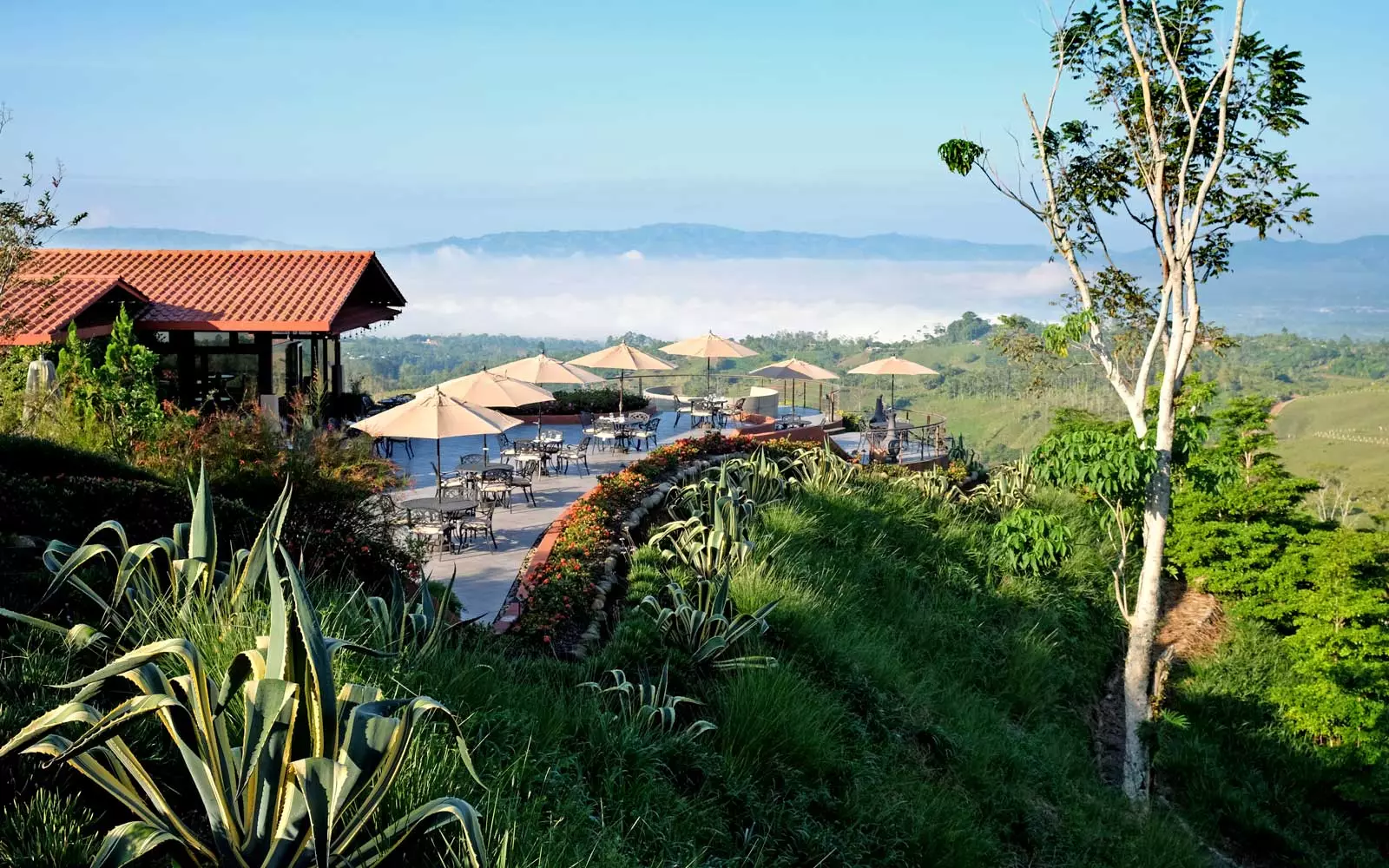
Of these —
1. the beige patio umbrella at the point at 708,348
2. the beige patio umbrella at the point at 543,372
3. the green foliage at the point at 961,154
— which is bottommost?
the beige patio umbrella at the point at 543,372

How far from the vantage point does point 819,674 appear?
25.6ft

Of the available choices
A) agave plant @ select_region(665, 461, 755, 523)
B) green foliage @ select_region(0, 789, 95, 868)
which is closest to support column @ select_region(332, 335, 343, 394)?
agave plant @ select_region(665, 461, 755, 523)

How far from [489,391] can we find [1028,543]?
8.08 m

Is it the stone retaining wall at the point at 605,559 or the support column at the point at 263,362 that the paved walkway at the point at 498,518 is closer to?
the stone retaining wall at the point at 605,559

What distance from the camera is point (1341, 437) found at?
348 ft

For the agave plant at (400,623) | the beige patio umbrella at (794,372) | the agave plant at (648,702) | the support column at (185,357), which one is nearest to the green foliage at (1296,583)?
the beige patio umbrella at (794,372)

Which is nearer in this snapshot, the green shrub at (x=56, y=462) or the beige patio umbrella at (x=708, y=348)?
the green shrub at (x=56, y=462)

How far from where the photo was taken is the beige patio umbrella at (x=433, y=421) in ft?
40.8

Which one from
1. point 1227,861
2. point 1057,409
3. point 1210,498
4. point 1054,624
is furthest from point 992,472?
point 1227,861

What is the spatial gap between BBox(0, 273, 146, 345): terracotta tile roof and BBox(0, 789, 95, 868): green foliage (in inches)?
545

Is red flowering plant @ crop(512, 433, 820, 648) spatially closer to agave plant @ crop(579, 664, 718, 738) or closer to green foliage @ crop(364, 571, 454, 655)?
agave plant @ crop(579, 664, 718, 738)

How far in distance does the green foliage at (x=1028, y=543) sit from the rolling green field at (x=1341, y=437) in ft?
239

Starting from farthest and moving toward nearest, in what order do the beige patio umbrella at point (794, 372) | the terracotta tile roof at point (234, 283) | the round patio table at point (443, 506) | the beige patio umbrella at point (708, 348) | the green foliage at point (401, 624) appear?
the beige patio umbrella at point (794, 372)
the beige patio umbrella at point (708, 348)
the terracotta tile roof at point (234, 283)
the round patio table at point (443, 506)
the green foliage at point (401, 624)

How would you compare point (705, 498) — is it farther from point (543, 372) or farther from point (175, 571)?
point (543, 372)
